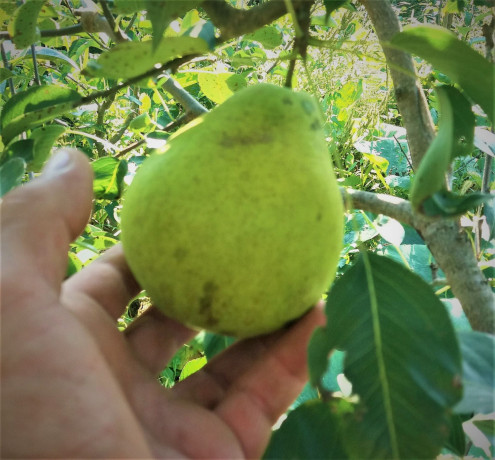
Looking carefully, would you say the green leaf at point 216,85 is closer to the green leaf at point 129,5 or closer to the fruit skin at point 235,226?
the green leaf at point 129,5

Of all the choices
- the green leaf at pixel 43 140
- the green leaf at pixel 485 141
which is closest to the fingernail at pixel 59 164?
the green leaf at pixel 43 140

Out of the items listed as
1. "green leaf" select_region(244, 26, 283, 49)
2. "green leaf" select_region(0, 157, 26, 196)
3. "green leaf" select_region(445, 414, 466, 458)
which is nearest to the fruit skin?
"green leaf" select_region(0, 157, 26, 196)

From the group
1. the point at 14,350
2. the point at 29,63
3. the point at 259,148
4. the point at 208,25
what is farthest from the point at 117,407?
the point at 29,63

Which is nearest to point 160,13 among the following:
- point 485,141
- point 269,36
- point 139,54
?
point 139,54

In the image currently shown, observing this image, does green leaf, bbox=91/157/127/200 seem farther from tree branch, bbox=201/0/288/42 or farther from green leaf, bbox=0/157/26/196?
tree branch, bbox=201/0/288/42

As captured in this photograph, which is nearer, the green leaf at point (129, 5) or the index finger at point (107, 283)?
the green leaf at point (129, 5)

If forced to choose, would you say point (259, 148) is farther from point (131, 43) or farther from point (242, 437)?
point (242, 437)

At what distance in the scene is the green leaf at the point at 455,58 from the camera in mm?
480

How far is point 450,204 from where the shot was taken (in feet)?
1.47

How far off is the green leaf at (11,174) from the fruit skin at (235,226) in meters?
0.15

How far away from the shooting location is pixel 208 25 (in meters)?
0.54

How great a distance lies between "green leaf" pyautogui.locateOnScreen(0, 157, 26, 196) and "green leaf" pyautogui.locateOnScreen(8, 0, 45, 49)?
0.68 feet

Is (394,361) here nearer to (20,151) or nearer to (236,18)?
(236,18)

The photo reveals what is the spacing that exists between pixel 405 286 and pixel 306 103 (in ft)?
0.81
